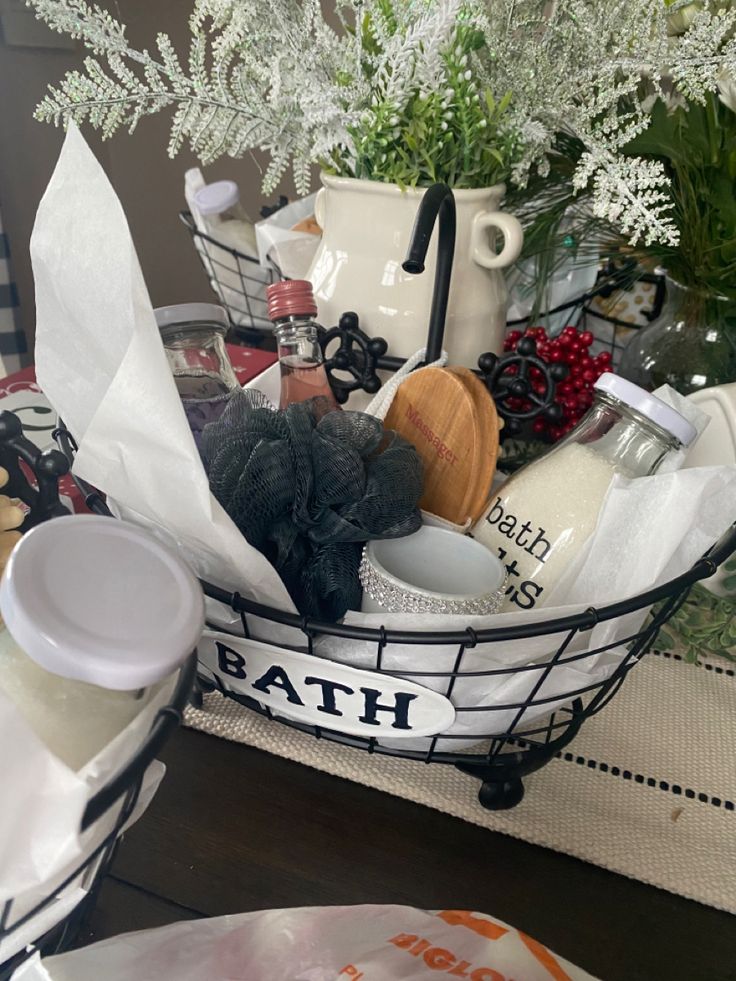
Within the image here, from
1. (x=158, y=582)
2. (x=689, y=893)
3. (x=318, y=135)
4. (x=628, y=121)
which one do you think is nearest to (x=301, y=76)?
(x=318, y=135)

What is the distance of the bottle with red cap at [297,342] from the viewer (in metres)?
0.36

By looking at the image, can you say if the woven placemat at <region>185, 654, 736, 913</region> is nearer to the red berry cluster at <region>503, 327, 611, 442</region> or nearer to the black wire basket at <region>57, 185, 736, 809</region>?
the black wire basket at <region>57, 185, 736, 809</region>

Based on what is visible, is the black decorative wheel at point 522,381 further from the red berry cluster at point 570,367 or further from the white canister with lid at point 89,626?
the white canister with lid at point 89,626

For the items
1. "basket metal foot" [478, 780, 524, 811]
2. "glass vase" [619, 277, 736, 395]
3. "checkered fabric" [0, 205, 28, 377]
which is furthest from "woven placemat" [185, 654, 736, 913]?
"checkered fabric" [0, 205, 28, 377]

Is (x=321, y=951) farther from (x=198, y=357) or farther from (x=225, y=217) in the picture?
(x=225, y=217)

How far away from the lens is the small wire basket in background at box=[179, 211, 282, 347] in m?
0.67

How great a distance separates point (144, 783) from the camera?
23 centimetres

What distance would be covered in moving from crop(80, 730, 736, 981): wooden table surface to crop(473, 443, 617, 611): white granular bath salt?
109mm

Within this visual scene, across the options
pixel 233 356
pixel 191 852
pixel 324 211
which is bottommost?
pixel 191 852

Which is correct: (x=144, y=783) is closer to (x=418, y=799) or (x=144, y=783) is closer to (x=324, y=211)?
(x=418, y=799)

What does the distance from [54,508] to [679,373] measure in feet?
1.31

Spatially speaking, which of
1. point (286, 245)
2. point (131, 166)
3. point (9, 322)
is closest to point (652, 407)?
point (286, 245)

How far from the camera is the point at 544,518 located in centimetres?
33

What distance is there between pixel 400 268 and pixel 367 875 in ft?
1.04
